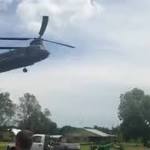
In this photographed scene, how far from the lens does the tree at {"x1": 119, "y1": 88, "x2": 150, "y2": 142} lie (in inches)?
4636

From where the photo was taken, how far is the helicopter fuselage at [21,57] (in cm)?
5272

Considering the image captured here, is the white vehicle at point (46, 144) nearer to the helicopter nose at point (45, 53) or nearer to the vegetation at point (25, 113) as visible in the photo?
the helicopter nose at point (45, 53)

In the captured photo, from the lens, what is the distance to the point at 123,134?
120125 millimetres

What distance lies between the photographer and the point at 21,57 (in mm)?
53438

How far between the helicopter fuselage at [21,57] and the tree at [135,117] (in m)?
63.9

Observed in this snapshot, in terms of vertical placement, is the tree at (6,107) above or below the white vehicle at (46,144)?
above

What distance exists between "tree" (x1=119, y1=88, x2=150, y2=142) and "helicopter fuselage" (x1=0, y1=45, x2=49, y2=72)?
63858mm

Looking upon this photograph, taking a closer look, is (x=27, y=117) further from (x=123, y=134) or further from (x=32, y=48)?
(x=32, y=48)

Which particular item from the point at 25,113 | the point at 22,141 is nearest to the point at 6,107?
the point at 25,113

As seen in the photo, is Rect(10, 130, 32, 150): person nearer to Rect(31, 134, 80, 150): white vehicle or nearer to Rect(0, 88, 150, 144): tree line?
Rect(31, 134, 80, 150): white vehicle

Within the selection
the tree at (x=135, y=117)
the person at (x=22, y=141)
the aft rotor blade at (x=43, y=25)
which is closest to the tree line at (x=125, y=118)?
the tree at (x=135, y=117)

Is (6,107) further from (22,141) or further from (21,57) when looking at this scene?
(22,141)

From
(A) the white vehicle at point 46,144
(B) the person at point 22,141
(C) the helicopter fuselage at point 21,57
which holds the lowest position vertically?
(B) the person at point 22,141

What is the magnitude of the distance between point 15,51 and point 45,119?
103 meters
